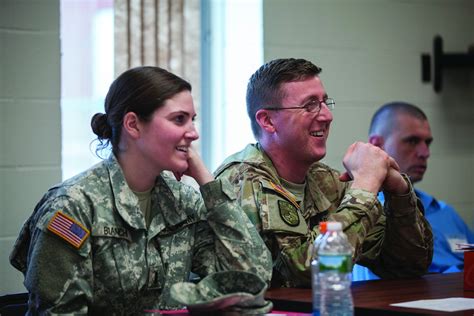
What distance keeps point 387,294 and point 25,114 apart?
5.52ft

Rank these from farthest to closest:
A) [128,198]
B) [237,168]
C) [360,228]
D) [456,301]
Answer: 1. [237,168]
2. [360,228]
3. [128,198]
4. [456,301]

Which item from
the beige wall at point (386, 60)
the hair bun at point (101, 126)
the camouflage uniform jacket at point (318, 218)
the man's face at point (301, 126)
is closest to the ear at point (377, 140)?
the beige wall at point (386, 60)

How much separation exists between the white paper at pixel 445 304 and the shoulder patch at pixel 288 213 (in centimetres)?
56

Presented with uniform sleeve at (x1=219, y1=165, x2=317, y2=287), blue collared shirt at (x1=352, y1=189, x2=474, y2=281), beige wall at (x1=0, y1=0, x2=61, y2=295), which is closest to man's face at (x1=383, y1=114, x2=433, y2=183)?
blue collared shirt at (x1=352, y1=189, x2=474, y2=281)

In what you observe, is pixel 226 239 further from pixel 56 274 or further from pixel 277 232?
pixel 56 274

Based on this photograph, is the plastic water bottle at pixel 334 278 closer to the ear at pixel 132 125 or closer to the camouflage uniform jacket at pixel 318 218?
the camouflage uniform jacket at pixel 318 218

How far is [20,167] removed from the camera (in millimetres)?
3238

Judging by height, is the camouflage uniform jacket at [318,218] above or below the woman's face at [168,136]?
below

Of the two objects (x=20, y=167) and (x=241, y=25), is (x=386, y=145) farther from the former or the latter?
(x=20, y=167)

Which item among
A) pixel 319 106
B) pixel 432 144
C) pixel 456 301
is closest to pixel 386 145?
pixel 432 144

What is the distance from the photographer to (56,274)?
209 cm

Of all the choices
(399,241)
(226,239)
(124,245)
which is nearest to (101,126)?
(124,245)

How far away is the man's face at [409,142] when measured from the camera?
402cm

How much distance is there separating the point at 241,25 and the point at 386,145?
0.93 m
